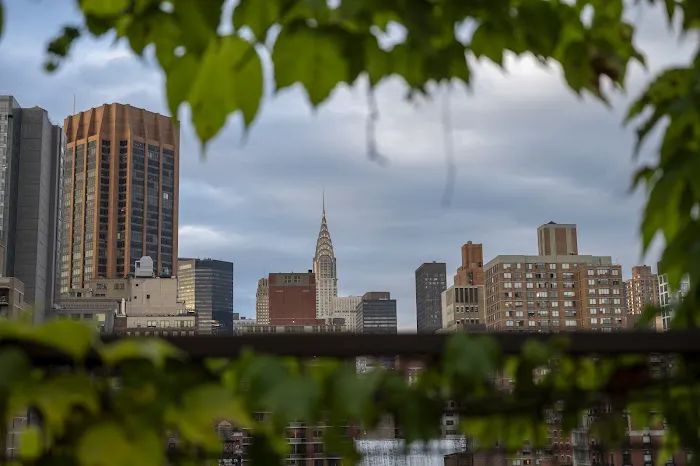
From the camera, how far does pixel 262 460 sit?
1.41 metres

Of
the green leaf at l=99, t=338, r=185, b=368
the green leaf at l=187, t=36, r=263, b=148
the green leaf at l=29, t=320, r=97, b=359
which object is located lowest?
the green leaf at l=99, t=338, r=185, b=368

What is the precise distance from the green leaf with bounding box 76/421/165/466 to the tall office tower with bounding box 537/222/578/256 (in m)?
175

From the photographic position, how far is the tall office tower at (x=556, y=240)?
562 feet

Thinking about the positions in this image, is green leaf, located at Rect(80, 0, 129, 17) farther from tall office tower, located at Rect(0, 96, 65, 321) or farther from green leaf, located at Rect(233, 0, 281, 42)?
tall office tower, located at Rect(0, 96, 65, 321)

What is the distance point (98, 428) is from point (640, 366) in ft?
3.63

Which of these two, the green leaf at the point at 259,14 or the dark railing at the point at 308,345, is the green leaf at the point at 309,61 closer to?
the green leaf at the point at 259,14

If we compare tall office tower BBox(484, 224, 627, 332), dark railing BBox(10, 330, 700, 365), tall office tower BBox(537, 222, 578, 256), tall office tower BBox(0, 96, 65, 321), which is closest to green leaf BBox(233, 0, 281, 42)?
dark railing BBox(10, 330, 700, 365)

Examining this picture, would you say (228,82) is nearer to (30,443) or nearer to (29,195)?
(30,443)

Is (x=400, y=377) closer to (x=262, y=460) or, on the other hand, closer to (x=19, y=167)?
(x=262, y=460)

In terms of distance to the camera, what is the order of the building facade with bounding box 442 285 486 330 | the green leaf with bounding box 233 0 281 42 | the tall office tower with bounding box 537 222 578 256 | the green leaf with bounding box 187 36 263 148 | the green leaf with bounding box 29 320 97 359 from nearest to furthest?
the green leaf with bounding box 29 320 97 359 → the green leaf with bounding box 187 36 263 148 → the green leaf with bounding box 233 0 281 42 → the tall office tower with bounding box 537 222 578 256 → the building facade with bounding box 442 285 486 330

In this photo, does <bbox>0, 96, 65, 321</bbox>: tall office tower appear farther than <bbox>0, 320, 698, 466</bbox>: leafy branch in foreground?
Yes

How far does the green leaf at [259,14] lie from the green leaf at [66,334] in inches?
27.7

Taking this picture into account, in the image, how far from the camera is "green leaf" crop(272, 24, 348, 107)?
1.54 metres

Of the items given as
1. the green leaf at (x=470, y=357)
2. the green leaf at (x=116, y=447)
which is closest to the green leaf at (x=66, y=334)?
the green leaf at (x=116, y=447)
